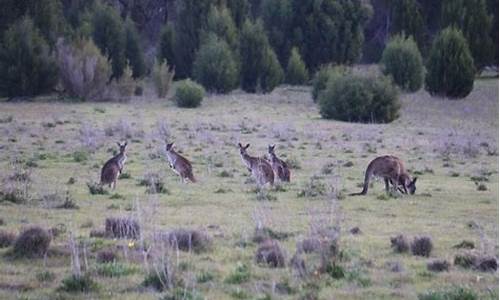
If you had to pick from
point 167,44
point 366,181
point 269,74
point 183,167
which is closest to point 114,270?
point 366,181

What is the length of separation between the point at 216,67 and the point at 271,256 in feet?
145

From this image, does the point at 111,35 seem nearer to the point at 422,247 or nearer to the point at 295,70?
the point at 295,70

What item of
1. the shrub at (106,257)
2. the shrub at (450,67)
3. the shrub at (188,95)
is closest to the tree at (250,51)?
the shrub at (450,67)

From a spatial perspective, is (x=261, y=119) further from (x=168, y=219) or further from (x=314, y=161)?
(x=168, y=219)

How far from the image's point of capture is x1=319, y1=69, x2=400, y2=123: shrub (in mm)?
42094

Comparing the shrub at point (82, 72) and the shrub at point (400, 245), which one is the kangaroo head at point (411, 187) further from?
the shrub at point (82, 72)

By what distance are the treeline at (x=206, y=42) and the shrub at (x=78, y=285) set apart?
40.6 meters

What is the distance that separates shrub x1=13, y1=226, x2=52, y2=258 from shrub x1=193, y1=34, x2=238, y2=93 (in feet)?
143

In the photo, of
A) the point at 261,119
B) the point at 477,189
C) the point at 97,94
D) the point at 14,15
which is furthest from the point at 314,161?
the point at 14,15

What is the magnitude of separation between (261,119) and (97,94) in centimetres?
1270

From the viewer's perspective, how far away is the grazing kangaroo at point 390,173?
1847 cm

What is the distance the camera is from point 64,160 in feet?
79.7

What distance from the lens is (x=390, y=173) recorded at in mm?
18641

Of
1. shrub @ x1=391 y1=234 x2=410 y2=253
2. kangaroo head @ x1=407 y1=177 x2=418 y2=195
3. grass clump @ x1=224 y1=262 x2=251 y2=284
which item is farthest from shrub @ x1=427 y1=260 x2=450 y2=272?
kangaroo head @ x1=407 y1=177 x2=418 y2=195
